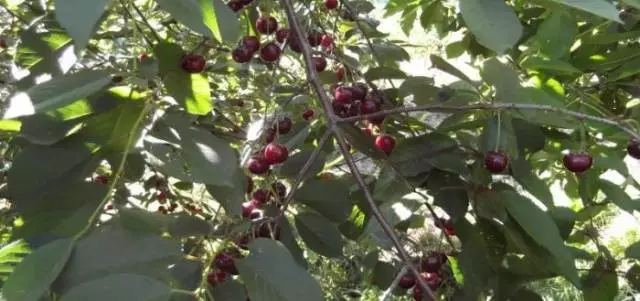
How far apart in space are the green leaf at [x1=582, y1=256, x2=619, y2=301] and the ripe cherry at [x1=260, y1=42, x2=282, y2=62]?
24.7 inches

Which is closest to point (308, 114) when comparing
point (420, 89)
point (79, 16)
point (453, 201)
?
point (420, 89)

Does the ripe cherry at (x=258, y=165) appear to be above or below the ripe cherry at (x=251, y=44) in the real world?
below

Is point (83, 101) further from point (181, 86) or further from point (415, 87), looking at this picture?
point (415, 87)

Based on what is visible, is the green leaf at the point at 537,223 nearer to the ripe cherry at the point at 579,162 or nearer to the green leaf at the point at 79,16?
the ripe cherry at the point at 579,162

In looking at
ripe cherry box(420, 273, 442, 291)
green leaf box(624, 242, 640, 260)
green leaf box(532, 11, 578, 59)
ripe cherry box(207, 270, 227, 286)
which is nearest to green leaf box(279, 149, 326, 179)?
ripe cherry box(420, 273, 442, 291)

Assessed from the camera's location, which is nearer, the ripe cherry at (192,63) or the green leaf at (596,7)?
the green leaf at (596,7)

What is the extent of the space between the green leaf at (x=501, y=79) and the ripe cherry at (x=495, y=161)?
0.22ft

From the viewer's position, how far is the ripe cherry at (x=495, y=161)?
835 mm

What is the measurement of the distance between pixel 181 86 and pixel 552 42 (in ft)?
2.10

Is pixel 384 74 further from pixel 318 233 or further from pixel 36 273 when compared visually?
pixel 36 273

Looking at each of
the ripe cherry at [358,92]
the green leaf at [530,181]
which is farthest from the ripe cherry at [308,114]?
the green leaf at [530,181]

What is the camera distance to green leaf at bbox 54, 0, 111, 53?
0.36 meters

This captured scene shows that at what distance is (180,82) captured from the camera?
74cm

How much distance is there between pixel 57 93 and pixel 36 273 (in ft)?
0.51
